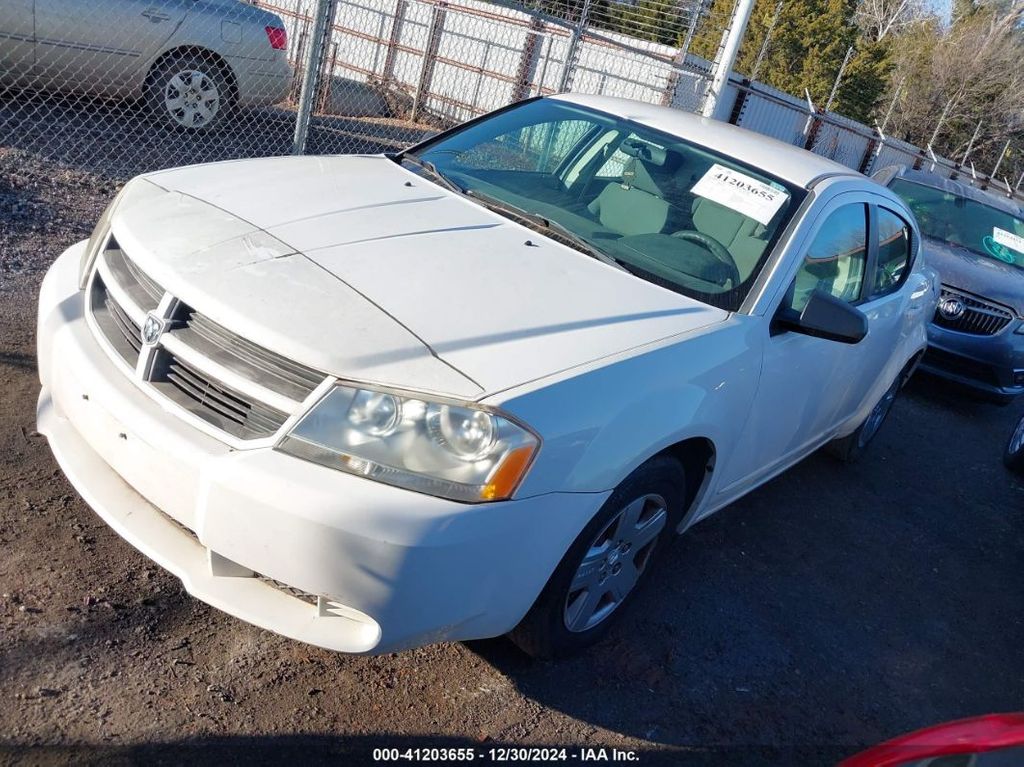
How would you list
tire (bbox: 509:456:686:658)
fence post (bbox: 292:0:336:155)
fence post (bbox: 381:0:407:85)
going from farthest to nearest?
1. fence post (bbox: 381:0:407:85)
2. fence post (bbox: 292:0:336:155)
3. tire (bbox: 509:456:686:658)

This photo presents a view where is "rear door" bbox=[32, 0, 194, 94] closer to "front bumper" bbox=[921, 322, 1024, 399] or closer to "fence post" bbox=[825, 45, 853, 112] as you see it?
"front bumper" bbox=[921, 322, 1024, 399]

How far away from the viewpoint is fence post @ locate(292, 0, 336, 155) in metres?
6.14

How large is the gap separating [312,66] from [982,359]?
18.3ft

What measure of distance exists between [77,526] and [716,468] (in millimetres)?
2171

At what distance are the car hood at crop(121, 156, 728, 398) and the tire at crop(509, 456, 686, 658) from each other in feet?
1.49

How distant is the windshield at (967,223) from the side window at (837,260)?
499 centimetres

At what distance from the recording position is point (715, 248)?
11.7 ft

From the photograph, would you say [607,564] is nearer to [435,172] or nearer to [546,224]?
[546,224]

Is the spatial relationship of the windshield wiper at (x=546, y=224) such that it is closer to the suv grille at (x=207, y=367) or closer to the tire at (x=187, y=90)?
the suv grille at (x=207, y=367)

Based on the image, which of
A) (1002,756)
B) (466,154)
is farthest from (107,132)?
(1002,756)

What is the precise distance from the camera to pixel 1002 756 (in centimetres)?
188

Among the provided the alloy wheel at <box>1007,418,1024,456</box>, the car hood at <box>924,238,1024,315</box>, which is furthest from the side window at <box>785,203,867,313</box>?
the car hood at <box>924,238,1024,315</box>

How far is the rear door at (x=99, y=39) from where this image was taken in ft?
22.5

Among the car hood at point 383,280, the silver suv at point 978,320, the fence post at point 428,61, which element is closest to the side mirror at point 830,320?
the car hood at point 383,280
